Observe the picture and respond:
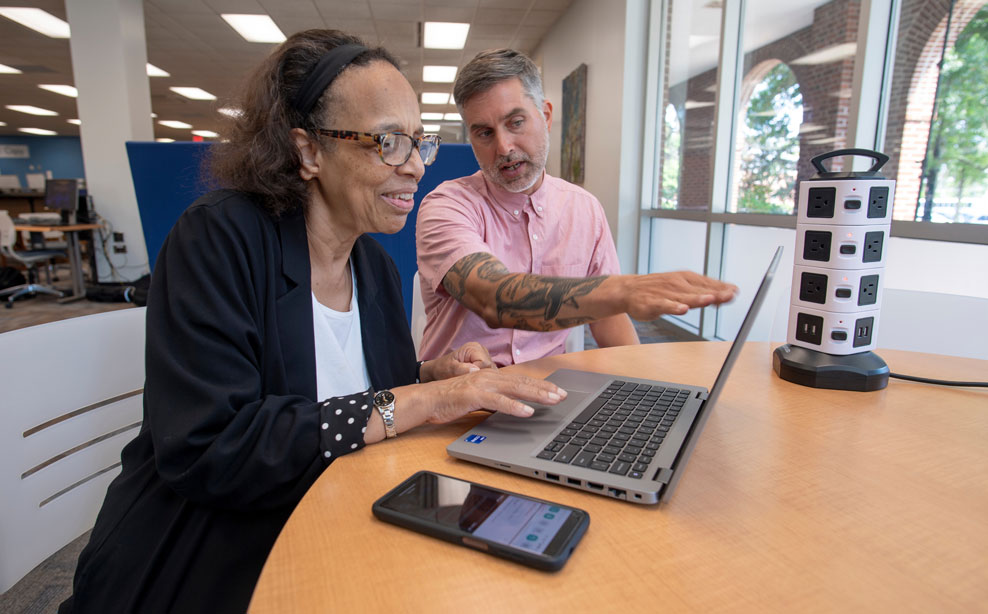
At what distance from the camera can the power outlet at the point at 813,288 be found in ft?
3.45

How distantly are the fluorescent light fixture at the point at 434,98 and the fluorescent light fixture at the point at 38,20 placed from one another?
575cm

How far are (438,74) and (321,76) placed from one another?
9299mm

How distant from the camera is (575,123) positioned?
6688 millimetres

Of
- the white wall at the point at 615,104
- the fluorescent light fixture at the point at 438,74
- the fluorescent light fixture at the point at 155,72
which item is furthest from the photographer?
the fluorescent light fixture at the point at 438,74

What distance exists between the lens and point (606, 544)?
21.1 inches

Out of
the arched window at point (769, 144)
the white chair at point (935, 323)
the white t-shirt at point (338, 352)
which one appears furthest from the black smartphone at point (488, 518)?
the arched window at point (769, 144)

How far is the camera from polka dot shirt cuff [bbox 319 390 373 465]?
0.75m

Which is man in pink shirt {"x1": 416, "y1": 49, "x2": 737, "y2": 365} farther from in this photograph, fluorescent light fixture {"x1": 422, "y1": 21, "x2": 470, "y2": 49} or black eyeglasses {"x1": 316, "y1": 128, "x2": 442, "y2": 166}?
fluorescent light fixture {"x1": 422, "y1": 21, "x2": 470, "y2": 49}

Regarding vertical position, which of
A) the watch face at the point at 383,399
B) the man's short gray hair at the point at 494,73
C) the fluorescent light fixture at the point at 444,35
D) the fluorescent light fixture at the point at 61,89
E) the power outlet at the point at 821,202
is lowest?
the watch face at the point at 383,399

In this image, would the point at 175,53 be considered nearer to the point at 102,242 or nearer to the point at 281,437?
the point at 102,242

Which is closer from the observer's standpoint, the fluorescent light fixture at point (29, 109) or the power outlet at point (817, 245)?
the power outlet at point (817, 245)

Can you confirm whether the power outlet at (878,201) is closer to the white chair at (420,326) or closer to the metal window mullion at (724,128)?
the white chair at (420,326)

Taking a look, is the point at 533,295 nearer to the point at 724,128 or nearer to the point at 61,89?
the point at 724,128

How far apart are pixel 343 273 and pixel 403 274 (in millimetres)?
1715
